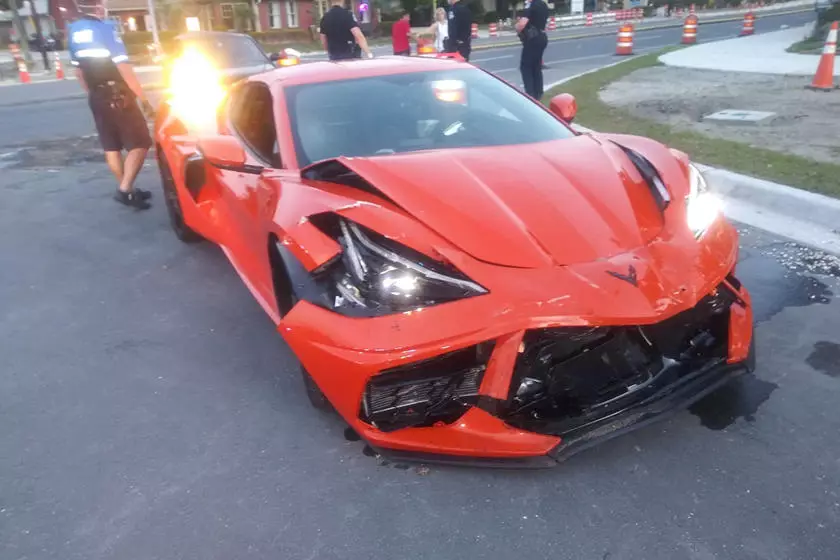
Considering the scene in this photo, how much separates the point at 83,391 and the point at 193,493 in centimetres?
112

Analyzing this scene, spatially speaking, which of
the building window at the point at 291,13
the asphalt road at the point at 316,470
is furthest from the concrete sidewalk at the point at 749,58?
the building window at the point at 291,13

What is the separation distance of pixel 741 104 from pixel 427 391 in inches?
330

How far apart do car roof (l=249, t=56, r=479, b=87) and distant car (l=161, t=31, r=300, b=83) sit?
267 inches

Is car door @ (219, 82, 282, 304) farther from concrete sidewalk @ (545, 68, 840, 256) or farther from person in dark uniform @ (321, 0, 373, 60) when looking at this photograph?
person in dark uniform @ (321, 0, 373, 60)

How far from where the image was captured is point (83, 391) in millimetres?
3305

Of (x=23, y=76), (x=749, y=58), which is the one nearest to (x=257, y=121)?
(x=749, y=58)

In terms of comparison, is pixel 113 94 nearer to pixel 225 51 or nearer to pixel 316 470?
pixel 316 470

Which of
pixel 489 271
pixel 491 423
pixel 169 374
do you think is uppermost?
pixel 489 271

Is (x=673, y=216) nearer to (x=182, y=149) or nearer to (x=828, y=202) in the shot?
(x=828, y=202)

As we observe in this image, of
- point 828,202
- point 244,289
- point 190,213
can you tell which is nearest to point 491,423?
point 244,289

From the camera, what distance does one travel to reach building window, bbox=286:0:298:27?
5132 centimetres

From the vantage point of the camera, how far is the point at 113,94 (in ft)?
20.1

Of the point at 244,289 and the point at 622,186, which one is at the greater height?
the point at 622,186

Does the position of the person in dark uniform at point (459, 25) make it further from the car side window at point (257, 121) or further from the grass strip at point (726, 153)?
the car side window at point (257, 121)
